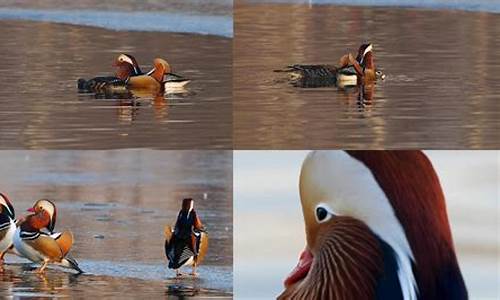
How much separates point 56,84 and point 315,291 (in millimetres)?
885

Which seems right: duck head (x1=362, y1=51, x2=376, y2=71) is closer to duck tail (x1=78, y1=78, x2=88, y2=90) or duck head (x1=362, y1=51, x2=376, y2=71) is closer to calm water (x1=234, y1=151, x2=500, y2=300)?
calm water (x1=234, y1=151, x2=500, y2=300)

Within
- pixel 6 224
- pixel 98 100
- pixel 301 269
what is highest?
pixel 98 100

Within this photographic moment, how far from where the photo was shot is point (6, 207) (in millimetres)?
7789

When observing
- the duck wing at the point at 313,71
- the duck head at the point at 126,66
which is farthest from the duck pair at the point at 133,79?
the duck wing at the point at 313,71

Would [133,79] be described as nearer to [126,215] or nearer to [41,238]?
[126,215]

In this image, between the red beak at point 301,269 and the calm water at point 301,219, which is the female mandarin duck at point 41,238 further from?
the red beak at point 301,269

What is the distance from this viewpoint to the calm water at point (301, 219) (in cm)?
777

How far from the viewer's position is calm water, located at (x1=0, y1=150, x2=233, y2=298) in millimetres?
7793

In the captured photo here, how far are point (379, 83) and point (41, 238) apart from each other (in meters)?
0.99

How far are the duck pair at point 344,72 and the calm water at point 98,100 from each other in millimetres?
194

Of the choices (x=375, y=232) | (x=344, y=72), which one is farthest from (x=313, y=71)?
(x=375, y=232)

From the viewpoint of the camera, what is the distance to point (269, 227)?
778 cm

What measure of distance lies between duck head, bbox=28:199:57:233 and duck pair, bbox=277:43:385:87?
725mm

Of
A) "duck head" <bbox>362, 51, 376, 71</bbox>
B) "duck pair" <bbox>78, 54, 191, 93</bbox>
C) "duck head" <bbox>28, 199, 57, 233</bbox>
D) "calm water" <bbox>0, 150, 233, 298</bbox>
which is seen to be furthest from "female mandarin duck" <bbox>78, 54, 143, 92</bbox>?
"duck head" <bbox>362, 51, 376, 71</bbox>
